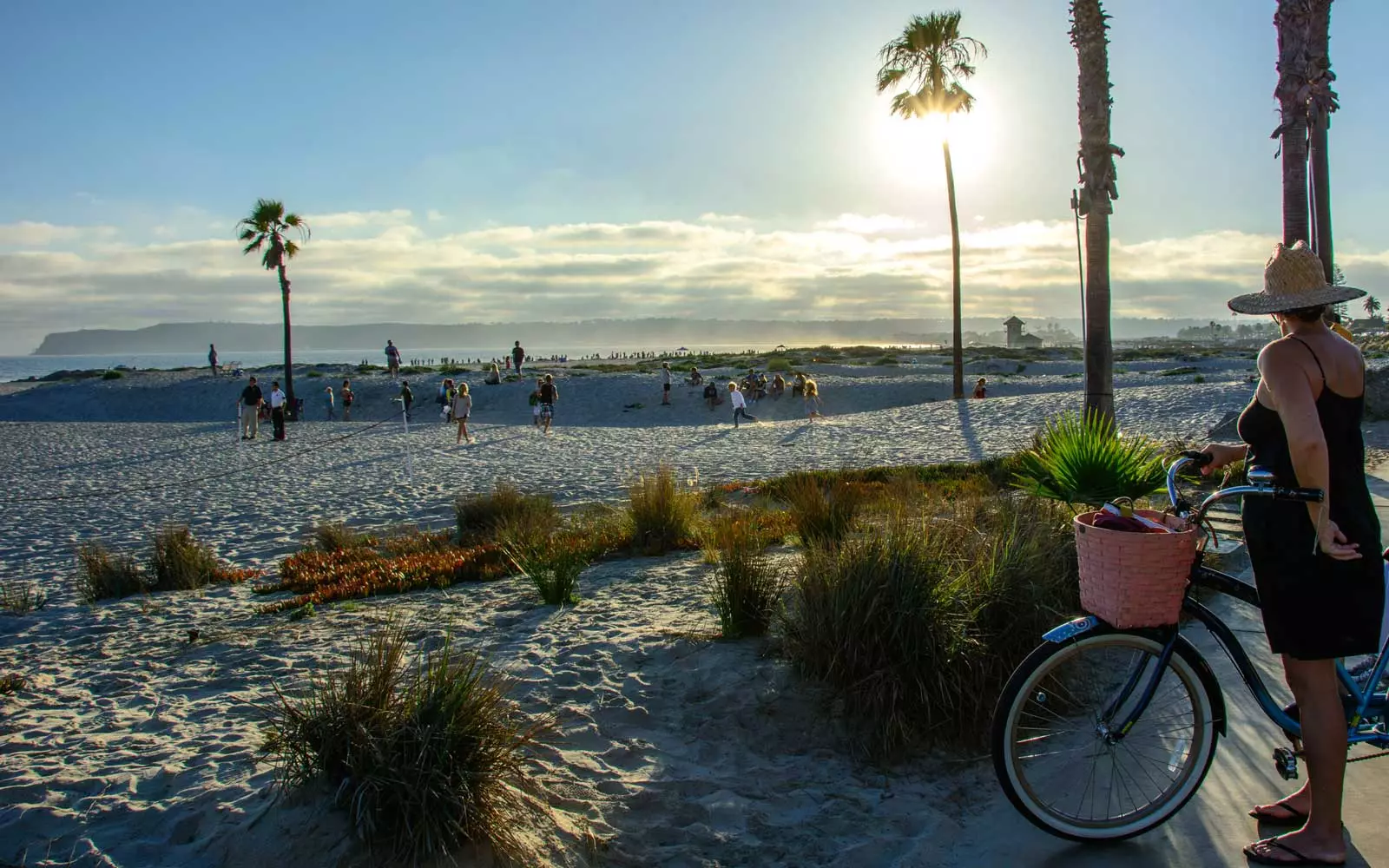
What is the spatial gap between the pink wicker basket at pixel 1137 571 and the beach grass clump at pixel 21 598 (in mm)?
8515

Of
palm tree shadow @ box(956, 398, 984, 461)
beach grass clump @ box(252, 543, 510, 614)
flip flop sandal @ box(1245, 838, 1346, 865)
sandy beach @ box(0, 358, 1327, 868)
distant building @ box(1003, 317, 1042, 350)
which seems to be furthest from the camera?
distant building @ box(1003, 317, 1042, 350)

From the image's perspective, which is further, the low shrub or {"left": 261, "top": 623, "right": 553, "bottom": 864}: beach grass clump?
the low shrub

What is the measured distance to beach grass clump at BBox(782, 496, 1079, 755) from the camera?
448cm

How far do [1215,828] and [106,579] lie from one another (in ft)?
29.4

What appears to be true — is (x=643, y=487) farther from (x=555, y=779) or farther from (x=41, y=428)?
(x=41, y=428)

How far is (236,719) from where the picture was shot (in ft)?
15.8

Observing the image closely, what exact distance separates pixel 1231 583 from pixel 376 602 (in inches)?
254

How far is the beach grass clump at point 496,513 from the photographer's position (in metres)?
10.3

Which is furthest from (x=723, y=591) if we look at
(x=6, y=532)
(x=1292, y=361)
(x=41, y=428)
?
(x=41, y=428)

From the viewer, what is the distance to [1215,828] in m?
3.52

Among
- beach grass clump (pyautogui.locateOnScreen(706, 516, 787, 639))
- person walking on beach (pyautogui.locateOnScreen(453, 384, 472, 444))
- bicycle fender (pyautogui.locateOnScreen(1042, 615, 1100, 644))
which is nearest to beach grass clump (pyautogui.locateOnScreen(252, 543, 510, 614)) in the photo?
beach grass clump (pyautogui.locateOnScreen(706, 516, 787, 639))

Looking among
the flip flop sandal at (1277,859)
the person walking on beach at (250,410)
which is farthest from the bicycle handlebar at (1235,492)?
the person walking on beach at (250,410)

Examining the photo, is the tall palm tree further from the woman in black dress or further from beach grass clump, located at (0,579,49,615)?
beach grass clump, located at (0,579,49,615)

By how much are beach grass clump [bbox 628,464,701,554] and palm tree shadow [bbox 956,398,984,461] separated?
8754 mm
